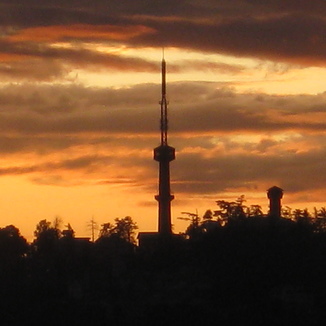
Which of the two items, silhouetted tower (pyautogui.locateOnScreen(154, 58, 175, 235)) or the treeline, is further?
silhouetted tower (pyautogui.locateOnScreen(154, 58, 175, 235))

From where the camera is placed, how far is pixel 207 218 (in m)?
86.0

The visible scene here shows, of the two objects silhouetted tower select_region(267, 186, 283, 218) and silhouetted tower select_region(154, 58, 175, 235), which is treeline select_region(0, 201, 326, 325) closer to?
silhouetted tower select_region(267, 186, 283, 218)

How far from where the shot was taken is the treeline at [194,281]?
238 ft

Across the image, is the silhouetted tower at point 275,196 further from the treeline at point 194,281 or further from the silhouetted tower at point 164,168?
the treeline at point 194,281

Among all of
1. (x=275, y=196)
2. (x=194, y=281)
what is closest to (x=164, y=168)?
(x=275, y=196)

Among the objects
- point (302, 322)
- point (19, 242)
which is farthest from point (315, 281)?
point (19, 242)

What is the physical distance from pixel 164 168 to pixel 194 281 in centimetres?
10919

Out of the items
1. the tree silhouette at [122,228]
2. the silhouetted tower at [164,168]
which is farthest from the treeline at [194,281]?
the silhouetted tower at [164,168]

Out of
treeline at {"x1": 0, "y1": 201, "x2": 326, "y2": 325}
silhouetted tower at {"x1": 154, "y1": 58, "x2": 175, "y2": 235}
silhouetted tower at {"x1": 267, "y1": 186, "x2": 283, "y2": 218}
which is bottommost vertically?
treeline at {"x1": 0, "y1": 201, "x2": 326, "y2": 325}

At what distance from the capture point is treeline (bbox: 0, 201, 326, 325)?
72625 millimetres

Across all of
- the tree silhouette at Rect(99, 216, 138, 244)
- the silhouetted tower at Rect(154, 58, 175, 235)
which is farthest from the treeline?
the silhouetted tower at Rect(154, 58, 175, 235)

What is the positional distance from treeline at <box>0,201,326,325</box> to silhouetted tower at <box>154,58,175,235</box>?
87.7 m

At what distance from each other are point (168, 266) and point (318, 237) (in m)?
9.54

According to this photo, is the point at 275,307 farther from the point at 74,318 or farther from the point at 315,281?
the point at 74,318
